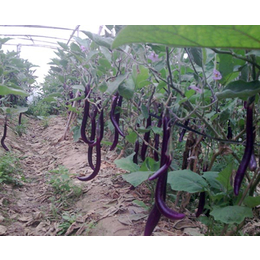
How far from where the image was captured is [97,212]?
1250mm

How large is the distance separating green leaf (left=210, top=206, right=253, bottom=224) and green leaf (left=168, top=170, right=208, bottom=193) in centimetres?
9

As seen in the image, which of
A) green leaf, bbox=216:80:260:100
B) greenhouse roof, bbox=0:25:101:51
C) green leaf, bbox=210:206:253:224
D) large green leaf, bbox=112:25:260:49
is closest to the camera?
large green leaf, bbox=112:25:260:49

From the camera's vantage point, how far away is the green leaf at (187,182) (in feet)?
2.53

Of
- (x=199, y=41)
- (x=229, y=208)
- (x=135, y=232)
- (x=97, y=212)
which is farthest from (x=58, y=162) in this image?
(x=199, y=41)

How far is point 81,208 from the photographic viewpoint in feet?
4.48

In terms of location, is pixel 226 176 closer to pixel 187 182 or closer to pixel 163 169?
pixel 187 182

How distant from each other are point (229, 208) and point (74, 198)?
3.30 ft

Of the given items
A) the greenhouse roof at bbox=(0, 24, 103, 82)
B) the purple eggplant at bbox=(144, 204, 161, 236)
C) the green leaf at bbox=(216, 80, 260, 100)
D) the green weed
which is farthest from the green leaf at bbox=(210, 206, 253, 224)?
the greenhouse roof at bbox=(0, 24, 103, 82)

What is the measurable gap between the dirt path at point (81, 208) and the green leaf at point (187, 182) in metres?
0.28

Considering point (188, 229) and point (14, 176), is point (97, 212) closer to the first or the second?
point (188, 229)

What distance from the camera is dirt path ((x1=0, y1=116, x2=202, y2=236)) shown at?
43.0 inches

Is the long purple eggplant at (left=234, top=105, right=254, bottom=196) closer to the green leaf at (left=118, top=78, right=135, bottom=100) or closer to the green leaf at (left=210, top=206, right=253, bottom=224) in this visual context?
the green leaf at (left=210, top=206, right=253, bottom=224)

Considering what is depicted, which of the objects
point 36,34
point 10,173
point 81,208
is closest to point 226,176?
point 81,208

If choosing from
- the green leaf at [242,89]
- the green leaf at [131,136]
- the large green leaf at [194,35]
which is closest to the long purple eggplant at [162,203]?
the green leaf at [242,89]
